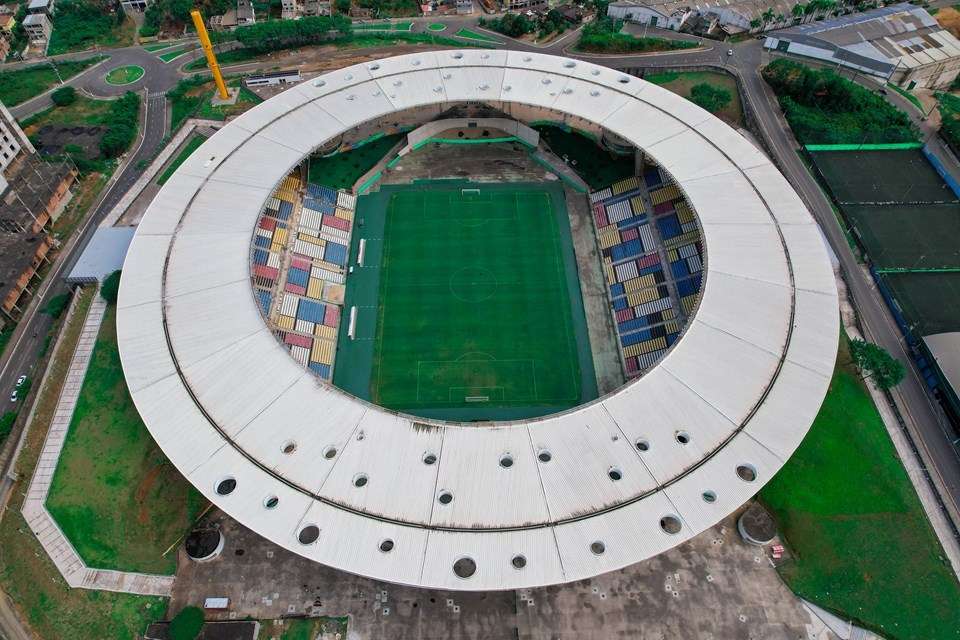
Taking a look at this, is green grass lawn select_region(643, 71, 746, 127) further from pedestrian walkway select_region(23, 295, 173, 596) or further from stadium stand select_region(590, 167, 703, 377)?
pedestrian walkway select_region(23, 295, 173, 596)

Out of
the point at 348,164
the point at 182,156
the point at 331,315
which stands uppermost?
the point at 348,164

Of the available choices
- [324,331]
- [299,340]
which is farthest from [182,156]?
[299,340]

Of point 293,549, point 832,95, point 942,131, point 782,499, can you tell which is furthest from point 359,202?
point 942,131

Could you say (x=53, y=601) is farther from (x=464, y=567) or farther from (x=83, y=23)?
(x=83, y=23)

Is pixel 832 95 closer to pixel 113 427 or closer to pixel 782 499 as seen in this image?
pixel 782 499

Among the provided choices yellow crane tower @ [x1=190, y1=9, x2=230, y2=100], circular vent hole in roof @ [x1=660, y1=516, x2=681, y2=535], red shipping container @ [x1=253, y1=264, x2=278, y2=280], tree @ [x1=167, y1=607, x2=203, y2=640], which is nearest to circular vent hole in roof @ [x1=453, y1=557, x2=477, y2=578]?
circular vent hole in roof @ [x1=660, y1=516, x2=681, y2=535]

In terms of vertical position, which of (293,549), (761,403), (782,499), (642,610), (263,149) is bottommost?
(642,610)

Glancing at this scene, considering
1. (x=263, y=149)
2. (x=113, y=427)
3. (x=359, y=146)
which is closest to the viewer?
(x=113, y=427)
